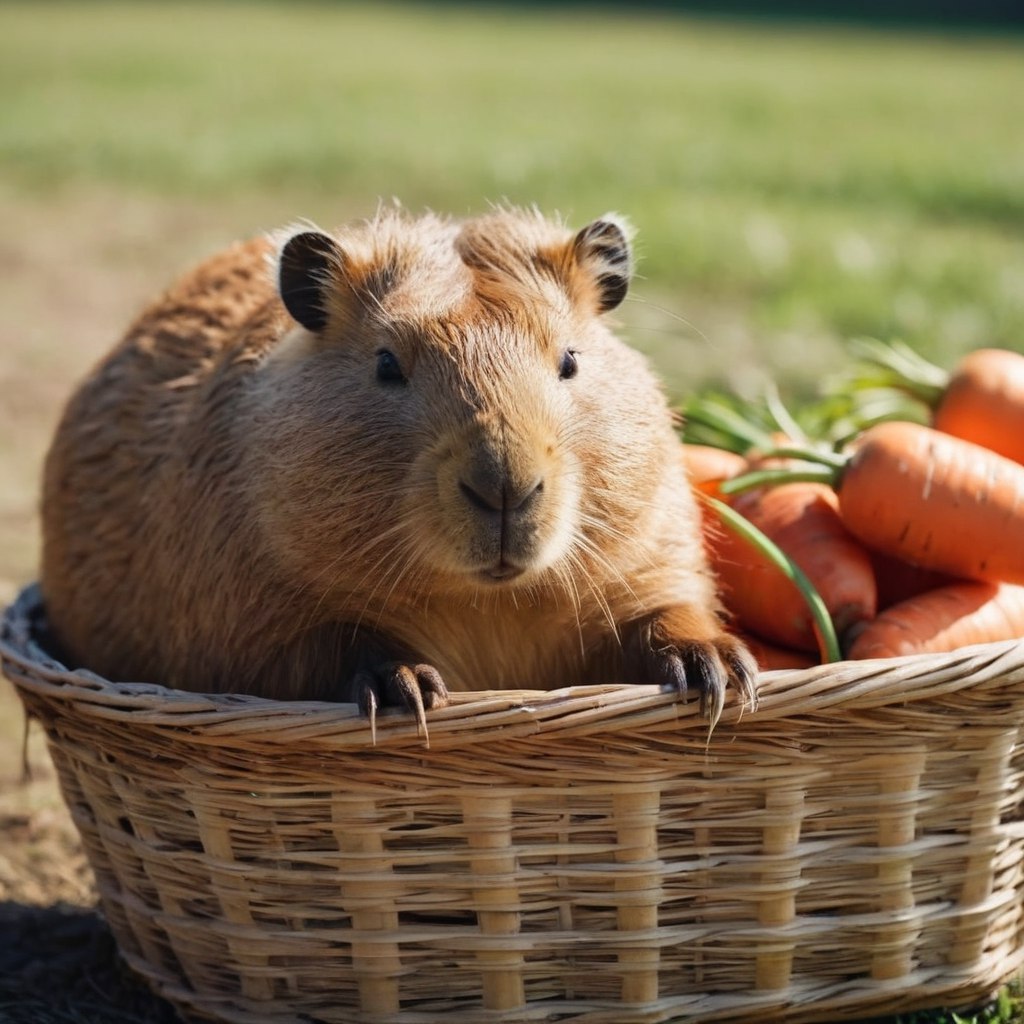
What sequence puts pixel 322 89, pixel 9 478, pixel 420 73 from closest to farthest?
pixel 9 478, pixel 322 89, pixel 420 73

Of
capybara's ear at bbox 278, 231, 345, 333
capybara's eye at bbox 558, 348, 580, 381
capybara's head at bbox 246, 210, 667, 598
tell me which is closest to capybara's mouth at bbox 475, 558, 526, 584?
capybara's head at bbox 246, 210, 667, 598

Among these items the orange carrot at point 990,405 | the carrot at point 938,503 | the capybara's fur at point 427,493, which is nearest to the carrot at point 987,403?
the orange carrot at point 990,405

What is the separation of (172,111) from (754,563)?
1300cm

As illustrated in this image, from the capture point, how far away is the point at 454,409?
2795 mm

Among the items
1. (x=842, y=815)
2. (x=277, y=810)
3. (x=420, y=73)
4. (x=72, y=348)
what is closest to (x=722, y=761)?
(x=842, y=815)

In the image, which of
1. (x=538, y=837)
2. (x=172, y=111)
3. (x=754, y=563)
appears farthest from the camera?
(x=172, y=111)

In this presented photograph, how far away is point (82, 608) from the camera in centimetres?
382

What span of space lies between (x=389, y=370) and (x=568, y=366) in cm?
37

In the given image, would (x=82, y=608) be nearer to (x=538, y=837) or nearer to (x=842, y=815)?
(x=538, y=837)

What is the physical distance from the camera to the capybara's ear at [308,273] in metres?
3.15

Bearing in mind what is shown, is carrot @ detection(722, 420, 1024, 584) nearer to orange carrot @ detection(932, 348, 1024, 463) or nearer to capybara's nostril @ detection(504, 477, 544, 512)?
orange carrot @ detection(932, 348, 1024, 463)

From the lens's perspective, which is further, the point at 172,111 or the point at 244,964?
the point at 172,111

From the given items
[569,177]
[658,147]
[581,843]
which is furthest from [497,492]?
[658,147]

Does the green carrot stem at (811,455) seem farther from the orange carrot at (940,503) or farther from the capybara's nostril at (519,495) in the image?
the capybara's nostril at (519,495)
